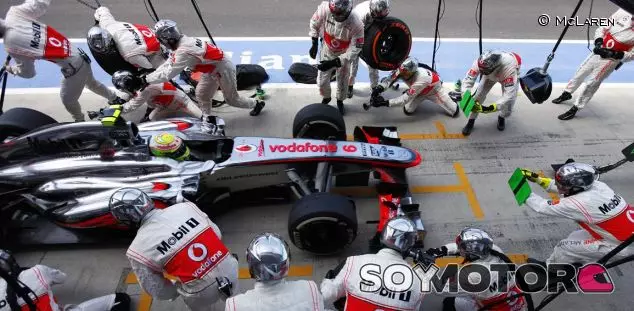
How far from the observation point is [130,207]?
3.33m

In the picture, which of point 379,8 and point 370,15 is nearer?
point 379,8

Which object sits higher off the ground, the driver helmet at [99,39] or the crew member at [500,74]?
the driver helmet at [99,39]

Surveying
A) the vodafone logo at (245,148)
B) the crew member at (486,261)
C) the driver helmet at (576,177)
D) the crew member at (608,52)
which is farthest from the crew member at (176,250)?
the crew member at (608,52)

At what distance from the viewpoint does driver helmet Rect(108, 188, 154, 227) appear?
3.34 m

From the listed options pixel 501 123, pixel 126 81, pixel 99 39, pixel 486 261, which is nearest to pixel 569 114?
pixel 501 123

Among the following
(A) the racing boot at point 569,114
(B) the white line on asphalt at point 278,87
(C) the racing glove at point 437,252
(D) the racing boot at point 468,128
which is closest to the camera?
(C) the racing glove at point 437,252

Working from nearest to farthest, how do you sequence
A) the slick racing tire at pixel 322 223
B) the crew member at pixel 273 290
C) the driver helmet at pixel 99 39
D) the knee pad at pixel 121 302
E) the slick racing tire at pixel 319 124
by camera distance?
the crew member at pixel 273 290
the knee pad at pixel 121 302
the slick racing tire at pixel 322 223
the slick racing tire at pixel 319 124
the driver helmet at pixel 99 39

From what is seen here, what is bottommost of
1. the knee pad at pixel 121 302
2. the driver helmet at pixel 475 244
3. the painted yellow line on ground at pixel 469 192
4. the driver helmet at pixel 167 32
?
the painted yellow line on ground at pixel 469 192

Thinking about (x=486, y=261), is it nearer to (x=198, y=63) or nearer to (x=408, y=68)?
(x=408, y=68)

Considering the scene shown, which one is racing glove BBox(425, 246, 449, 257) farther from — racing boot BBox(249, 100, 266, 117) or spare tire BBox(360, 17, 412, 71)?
racing boot BBox(249, 100, 266, 117)

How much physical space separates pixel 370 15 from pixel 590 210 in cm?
377

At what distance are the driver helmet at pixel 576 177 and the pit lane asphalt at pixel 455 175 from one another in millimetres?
1045

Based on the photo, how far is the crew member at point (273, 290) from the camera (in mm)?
2801

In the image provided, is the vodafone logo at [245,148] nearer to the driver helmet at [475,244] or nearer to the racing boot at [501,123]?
the driver helmet at [475,244]
